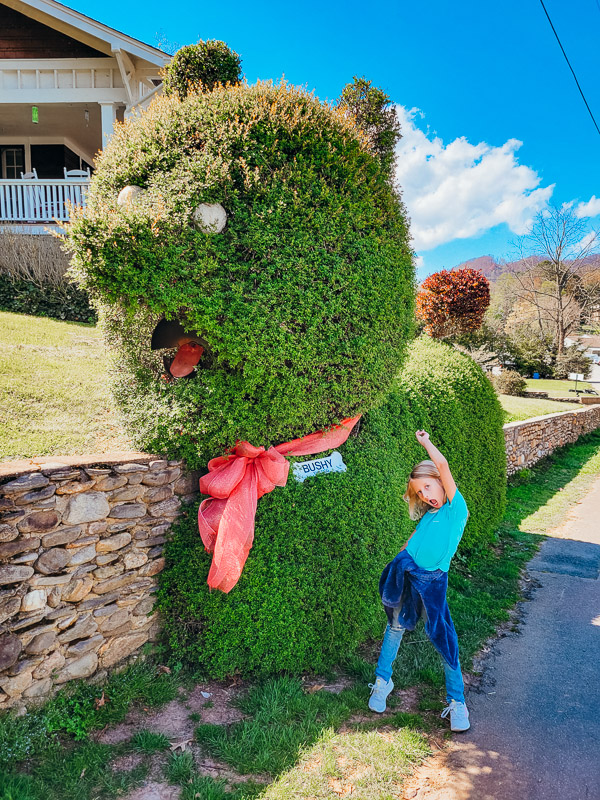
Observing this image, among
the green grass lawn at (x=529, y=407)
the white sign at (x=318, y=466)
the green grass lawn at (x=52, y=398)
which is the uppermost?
the green grass lawn at (x=52, y=398)

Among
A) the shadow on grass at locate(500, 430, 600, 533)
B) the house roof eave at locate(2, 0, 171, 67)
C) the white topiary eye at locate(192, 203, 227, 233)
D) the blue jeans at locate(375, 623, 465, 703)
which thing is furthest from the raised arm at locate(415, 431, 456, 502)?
the house roof eave at locate(2, 0, 171, 67)

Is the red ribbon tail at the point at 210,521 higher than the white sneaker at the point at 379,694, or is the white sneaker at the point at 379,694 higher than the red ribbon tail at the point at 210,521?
the red ribbon tail at the point at 210,521

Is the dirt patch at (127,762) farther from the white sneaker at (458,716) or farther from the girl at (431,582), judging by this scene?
the white sneaker at (458,716)

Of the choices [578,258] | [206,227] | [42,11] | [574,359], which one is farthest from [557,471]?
[578,258]

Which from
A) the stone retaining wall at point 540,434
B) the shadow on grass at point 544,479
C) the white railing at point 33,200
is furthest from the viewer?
the white railing at point 33,200

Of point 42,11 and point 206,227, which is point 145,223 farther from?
point 42,11

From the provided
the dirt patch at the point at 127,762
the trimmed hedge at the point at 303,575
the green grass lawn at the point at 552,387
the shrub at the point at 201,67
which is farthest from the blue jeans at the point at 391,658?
the green grass lawn at the point at 552,387

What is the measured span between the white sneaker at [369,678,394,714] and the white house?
36.7 feet

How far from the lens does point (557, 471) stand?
11703mm

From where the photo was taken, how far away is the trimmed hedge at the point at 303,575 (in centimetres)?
317

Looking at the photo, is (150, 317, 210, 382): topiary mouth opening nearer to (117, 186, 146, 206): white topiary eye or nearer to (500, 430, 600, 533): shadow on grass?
(117, 186, 146, 206): white topiary eye

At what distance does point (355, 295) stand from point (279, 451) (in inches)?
42.1

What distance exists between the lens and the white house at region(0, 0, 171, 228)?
457 inches

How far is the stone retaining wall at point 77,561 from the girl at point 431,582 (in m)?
1.45
